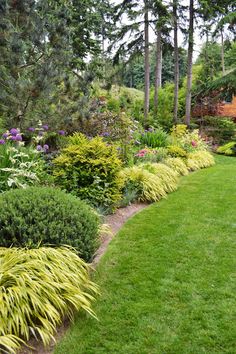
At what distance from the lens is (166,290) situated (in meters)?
2.73

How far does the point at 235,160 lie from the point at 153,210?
6846 millimetres

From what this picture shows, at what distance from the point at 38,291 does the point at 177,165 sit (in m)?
6.24

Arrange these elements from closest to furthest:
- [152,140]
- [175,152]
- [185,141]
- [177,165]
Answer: [177,165]
[175,152]
[152,140]
[185,141]

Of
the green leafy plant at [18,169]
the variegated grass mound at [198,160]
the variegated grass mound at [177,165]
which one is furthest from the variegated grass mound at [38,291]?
the variegated grass mound at [198,160]

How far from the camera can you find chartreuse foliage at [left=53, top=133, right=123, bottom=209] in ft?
14.9

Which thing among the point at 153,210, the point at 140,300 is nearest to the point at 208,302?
the point at 140,300

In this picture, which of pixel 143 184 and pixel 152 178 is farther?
pixel 152 178

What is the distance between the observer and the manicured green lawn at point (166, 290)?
2.14 m

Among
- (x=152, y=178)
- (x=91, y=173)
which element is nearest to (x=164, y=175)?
(x=152, y=178)

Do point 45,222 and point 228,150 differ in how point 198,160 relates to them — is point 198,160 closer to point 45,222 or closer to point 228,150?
point 228,150

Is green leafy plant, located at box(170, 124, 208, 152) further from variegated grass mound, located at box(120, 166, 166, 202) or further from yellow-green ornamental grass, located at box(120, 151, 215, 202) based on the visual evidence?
variegated grass mound, located at box(120, 166, 166, 202)

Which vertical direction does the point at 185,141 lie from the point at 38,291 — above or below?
above

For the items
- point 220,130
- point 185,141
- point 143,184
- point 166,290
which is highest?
point 220,130

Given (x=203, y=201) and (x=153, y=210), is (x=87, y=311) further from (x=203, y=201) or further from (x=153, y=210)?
(x=203, y=201)
